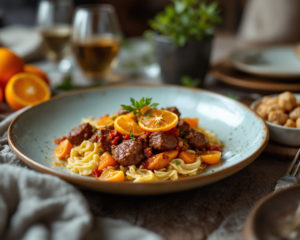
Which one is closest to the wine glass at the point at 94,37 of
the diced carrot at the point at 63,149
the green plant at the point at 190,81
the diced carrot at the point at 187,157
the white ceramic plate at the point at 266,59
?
the green plant at the point at 190,81

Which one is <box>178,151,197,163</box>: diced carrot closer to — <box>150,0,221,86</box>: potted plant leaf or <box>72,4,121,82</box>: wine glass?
<box>150,0,221,86</box>: potted plant leaf

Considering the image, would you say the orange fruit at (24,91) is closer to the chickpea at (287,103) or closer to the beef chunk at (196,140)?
the beef chunk at (196,140)

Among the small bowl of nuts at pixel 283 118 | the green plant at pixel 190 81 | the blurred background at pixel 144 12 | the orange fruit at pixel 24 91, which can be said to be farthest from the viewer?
the blurred background at pixel 144 12

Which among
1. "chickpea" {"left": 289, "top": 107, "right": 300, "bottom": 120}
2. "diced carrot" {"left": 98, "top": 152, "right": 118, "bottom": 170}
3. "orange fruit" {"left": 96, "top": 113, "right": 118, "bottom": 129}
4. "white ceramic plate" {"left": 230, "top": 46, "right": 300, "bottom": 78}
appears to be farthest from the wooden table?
"white ceramic plate" {"left": 230, "top": 46, "right": 300, "bottom": 78}

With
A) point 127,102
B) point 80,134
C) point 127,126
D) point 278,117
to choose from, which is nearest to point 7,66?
point 127,102

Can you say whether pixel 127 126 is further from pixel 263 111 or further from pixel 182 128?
pixel 263 111

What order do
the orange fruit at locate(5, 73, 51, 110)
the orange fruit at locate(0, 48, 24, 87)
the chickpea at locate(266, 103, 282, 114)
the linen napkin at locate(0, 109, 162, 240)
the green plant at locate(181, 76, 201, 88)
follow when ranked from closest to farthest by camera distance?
1. the linen napkin at locate(0, 109, 162, 240)
2. the chickpea at locate(266, 103, 282, 114)
3. the orange fruit at locate(5, 73, 51, 110)
4. the orange fruit at locate(0, 48, 24, 87)
5. the green plant at locate(181, 76, 201, 88)
